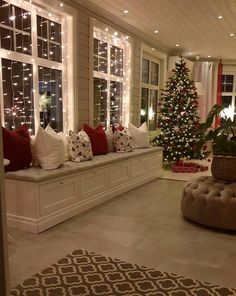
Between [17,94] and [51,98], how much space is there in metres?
0.71

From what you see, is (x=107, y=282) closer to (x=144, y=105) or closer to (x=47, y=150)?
(x=47, y=150)

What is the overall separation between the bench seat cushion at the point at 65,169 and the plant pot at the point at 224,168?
1.60m

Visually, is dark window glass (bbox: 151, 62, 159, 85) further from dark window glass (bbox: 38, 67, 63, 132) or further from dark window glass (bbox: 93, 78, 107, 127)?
dark window glass (bbox: 38, 67, 63, 132)

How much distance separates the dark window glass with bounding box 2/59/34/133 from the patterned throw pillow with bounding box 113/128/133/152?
5.21ft

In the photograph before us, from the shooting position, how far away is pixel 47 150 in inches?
148

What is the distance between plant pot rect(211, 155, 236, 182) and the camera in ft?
12.3

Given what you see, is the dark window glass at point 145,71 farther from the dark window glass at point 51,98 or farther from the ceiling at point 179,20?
the dark window glass at point 51,98

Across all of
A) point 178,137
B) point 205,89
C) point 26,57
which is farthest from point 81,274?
point 205,89

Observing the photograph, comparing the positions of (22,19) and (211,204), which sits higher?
(22,19)

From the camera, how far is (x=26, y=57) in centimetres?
442

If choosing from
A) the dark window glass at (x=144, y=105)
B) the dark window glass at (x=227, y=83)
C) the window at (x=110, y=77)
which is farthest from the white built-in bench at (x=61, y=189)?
the dark window glass at (x=227, y=83)

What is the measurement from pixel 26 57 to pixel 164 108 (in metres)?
4.13

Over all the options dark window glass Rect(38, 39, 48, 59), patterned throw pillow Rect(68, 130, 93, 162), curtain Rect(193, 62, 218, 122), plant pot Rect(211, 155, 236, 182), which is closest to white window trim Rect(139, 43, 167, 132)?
curtain Rect(193, 62, 218, 122)

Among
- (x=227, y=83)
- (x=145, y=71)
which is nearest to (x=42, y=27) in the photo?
(x=145, y=71)
